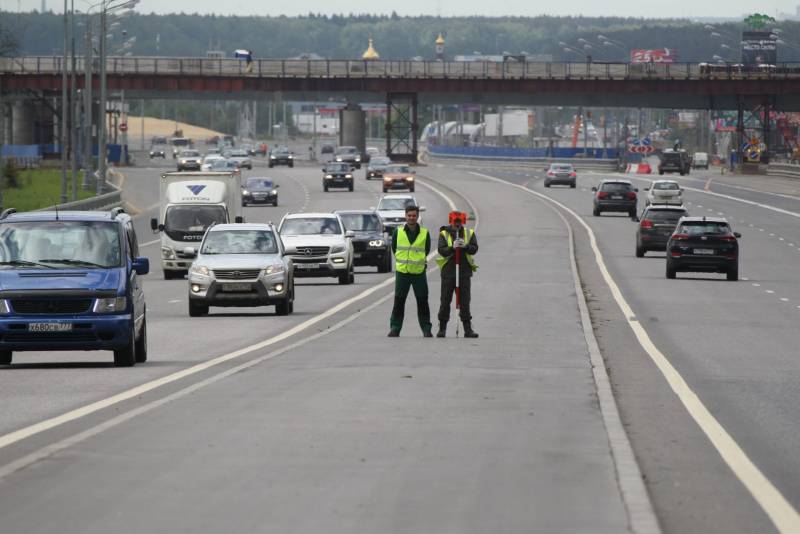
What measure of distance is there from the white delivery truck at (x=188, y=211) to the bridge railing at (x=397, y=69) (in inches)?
3469

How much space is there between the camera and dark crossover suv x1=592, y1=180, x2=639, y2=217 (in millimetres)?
80062

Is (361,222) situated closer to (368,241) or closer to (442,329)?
(368,241)

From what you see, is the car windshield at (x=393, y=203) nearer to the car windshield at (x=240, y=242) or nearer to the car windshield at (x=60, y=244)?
the car windshield at (x=240, y=242)

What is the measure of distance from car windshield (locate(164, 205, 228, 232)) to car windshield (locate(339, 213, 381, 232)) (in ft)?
10.5

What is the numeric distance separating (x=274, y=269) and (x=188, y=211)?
1561 centimetres

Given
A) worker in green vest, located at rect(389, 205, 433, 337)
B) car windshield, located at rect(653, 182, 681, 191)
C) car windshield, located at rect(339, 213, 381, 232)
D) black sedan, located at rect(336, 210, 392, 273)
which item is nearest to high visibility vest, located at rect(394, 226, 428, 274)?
worker in green vest, located at rect(389, 205, 433, 337)

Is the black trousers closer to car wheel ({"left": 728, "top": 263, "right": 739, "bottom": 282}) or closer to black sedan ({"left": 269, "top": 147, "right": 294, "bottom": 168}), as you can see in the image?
car wheel ({"left": 728, "top": 263, "right": 739, "bottom": 282})

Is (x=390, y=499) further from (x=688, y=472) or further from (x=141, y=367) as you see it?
(x=141, y=367)

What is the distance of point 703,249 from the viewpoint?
142 ft

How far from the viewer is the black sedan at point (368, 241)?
151 feet

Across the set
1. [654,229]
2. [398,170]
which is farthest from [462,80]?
[654,229]

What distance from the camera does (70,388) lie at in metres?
16.7

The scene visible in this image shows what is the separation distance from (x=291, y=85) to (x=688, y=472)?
420ft

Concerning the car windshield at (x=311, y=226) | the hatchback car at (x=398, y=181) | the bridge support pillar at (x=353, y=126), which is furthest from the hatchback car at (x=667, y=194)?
the bridge support pillar at (x=353, y=126)
